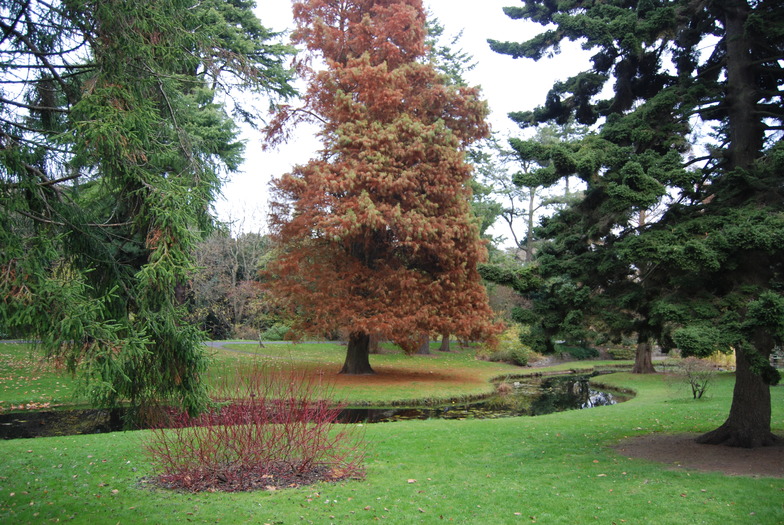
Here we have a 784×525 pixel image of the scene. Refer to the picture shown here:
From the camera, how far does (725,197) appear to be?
28.5 ft

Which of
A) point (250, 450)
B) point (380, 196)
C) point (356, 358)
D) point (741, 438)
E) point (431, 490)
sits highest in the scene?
point (380, 196)

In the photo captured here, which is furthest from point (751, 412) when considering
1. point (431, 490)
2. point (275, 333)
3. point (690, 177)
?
point (275, 333)

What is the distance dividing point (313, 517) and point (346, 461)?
262 cm

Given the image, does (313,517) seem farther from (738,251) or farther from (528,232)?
(528,232)

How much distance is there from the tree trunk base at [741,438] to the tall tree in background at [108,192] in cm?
837

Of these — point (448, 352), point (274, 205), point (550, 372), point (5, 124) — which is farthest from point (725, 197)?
point (448, 352)

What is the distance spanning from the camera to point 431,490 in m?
7.36

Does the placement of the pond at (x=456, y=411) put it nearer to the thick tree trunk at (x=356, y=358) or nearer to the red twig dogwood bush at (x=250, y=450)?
the red twig dogwood bush at (x=250, y=450)

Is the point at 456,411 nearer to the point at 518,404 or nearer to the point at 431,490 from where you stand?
the point at 518,404

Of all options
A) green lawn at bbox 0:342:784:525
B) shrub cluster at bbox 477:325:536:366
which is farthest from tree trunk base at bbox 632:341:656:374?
green lawn at bbox 0:342:784:525

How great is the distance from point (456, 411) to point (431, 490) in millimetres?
8811

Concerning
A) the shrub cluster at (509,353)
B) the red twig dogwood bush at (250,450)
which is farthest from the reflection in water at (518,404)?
the red twig dogwood bush at (250,450)

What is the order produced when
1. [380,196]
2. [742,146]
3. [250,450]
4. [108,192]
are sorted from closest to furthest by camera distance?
1. [108,192]
2. [250,450]
3. [742,146]
4. [380,196]

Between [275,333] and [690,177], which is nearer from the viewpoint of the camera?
[690,177]
